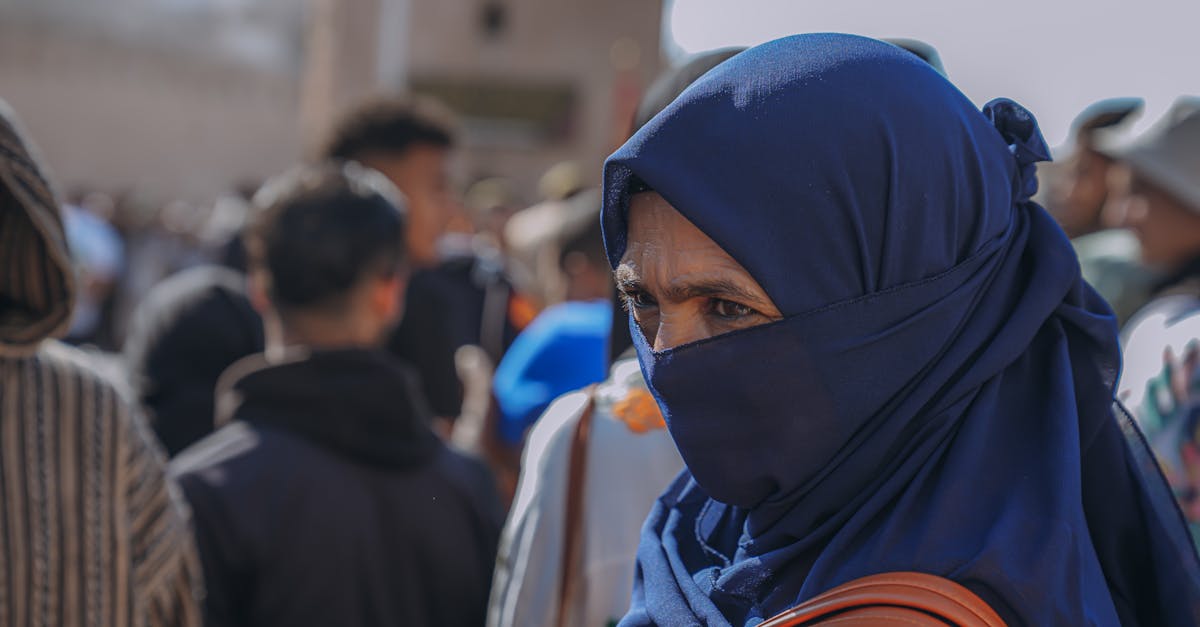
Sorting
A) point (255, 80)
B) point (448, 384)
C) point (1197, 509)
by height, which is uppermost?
point (1197, 509)

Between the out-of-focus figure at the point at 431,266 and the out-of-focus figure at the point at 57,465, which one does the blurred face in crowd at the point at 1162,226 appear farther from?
the out-of-focus figure at the point at 57,465

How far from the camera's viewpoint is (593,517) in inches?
71.3

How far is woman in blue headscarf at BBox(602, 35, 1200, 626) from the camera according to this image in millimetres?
1236

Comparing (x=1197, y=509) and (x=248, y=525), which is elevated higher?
(x=1197, y=509)

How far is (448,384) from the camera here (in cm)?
397

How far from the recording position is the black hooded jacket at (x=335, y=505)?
222 centimetres

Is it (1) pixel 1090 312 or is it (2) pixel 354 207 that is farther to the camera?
(2) pixel 354 207

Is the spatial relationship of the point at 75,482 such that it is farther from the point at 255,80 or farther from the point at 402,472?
the point at 255,80

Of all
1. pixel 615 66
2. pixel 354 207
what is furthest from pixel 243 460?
pixel 615 66

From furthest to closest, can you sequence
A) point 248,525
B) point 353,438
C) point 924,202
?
1. point 353,438
2. point 248,525
3. point 924,202

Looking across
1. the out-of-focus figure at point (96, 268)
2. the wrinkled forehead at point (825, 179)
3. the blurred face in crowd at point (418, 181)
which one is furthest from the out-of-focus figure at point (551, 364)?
the out-of-focus figure at point (96, 268)

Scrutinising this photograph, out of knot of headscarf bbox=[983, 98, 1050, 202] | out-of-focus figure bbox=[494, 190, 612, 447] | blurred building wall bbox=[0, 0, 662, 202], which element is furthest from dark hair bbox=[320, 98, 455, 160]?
blurred building wall bbox=[0, 0, 662, 202]

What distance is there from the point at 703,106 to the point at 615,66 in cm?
2272

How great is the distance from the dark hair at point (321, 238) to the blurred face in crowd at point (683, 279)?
1255 millimetres
